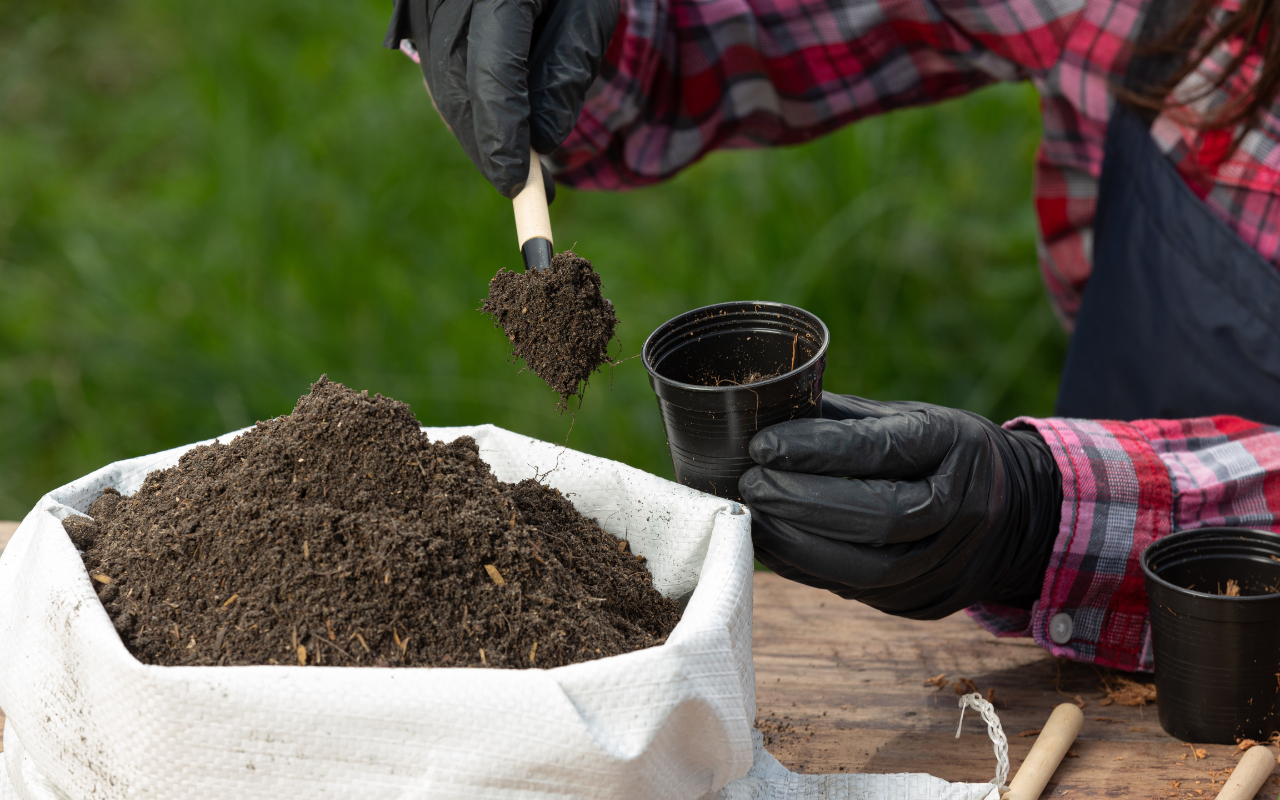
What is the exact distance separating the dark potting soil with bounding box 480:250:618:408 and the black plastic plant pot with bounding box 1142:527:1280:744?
735 mm

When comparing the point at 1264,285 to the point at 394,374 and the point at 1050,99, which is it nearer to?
the point at 1050,99

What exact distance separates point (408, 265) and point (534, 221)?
1950 mm

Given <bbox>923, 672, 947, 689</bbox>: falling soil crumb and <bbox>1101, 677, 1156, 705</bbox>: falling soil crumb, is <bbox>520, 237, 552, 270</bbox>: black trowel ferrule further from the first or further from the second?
<bbox>1101, 677, 1156, 705</bbox>: falling soil crumb

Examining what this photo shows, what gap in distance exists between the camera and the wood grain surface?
1.13m

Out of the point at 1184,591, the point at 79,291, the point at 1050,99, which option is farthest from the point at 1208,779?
the point at 79,291

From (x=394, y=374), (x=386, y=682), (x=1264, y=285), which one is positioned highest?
(x=386, y=682)

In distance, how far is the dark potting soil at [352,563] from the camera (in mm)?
924

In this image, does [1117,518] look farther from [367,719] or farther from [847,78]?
[847,78]

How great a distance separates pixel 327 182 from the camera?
3.13 m

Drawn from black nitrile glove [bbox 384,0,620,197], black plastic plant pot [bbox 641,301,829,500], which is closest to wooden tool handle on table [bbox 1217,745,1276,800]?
black plastic plant pot [bbox 641,301,829,500]

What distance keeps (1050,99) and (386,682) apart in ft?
5.75

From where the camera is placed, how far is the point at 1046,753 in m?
1.10

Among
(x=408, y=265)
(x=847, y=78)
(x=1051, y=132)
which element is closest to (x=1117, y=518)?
(x=1051, y=132)

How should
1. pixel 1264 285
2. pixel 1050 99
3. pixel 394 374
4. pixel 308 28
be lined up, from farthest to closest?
pixel 308 28 → pixel 394 374 → pixel 1050 99 → pixel 1264 285
